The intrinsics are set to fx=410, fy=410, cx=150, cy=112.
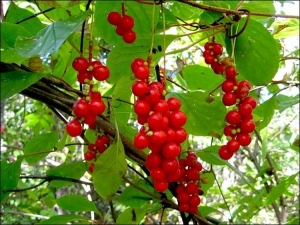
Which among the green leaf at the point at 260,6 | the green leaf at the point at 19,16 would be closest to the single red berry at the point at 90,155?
Answer: the green leaf at the point at 19,16

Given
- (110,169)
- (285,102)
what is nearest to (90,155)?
(110,169)

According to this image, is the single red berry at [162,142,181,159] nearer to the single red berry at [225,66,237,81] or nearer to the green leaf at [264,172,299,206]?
the single red berry at [225,66,237,81]

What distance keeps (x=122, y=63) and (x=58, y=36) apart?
0.25 meters

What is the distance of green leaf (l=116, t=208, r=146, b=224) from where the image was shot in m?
1.04

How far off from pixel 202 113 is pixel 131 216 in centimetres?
42

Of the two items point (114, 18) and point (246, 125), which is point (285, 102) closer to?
point (246, 125)

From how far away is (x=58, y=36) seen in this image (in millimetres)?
434

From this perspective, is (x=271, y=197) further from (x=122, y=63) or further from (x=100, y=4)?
(x=100, y=4)

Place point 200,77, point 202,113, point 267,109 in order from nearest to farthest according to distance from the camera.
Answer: point 202,113, point 200,77, point 267,109

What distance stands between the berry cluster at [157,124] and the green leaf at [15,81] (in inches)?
4.9

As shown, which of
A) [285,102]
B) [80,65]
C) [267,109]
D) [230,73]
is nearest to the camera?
[80,65]

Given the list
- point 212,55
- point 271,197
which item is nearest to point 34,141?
point 212,55

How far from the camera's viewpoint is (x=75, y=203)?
1069 millimetres

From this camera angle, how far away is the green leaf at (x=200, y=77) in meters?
0.93
